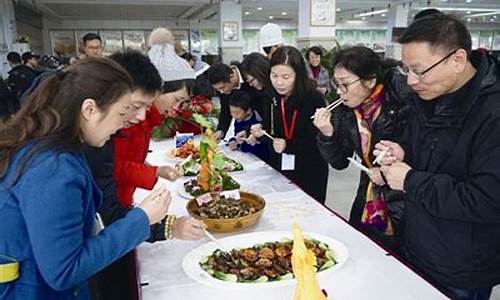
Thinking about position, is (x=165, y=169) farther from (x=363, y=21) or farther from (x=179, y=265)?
(x=363, y=21)

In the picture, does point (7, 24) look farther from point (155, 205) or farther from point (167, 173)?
point (155, 205)

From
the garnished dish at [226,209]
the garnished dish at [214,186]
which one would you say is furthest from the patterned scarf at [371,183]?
the garnished dish at [214,186]

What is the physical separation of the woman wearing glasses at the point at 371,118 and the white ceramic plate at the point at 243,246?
1.11ft

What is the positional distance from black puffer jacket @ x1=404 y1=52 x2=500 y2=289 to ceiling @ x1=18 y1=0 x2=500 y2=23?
9.45 metres

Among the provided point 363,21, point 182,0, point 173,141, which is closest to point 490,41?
point 363,21

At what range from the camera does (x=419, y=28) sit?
42.8 inches

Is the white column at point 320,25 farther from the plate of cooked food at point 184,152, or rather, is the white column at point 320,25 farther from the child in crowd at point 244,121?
the plate of cooked food at point 184,152

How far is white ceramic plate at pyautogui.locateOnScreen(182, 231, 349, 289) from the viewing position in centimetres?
100

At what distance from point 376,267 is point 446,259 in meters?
0.20

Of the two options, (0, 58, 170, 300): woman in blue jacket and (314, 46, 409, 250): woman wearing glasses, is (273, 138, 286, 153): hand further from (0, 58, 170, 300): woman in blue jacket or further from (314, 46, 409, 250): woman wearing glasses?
(0, 58, 170, 300): woman in blue jacket

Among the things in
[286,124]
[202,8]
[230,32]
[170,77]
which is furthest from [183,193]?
[202,8]

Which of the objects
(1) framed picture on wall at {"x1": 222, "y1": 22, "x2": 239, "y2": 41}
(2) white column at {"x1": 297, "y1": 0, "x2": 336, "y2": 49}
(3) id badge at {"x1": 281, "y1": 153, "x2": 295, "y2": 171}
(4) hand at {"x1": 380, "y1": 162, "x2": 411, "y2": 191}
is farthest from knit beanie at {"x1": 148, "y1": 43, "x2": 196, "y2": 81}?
(1) framed picture on wall at {"x1": 222, "y1": 22, "x2": 239, "y2": 41}

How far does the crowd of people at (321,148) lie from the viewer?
0.77 metres

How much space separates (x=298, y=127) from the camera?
205cm
